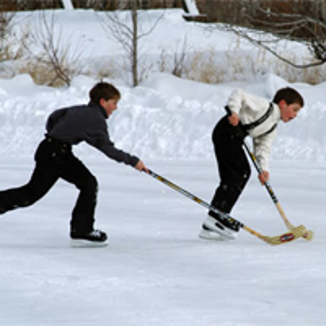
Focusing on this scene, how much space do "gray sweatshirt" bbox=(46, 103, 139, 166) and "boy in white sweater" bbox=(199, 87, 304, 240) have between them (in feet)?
2.66

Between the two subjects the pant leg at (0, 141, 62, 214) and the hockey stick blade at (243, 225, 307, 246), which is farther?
the hockey stick blade at (243, 225, 307, 246)

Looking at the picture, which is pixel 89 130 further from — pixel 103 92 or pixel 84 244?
pixel 84 244

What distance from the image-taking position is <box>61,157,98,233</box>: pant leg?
568cm

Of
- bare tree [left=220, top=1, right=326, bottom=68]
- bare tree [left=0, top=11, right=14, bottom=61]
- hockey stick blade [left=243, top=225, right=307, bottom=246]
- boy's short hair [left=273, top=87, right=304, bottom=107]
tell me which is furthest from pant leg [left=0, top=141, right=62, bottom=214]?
bare tree [left=0, top=11, right=14, bottom=61]

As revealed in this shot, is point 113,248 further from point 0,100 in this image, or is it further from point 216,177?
point 0,100

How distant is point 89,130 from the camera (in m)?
5.46

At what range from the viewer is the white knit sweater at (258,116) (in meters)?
5.78

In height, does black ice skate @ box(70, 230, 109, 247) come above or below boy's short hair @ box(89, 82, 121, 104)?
below

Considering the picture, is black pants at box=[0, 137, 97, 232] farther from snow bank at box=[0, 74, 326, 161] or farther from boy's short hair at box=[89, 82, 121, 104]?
snow bank at box=[0, 74, 326, 161]

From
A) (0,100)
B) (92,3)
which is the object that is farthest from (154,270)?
(92,3)

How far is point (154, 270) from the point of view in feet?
16.4

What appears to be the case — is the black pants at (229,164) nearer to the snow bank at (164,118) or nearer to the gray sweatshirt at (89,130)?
the gray sweatshirt at (89,130)

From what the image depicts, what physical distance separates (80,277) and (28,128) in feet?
23.7

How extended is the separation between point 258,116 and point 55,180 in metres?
1.52
